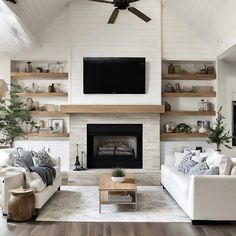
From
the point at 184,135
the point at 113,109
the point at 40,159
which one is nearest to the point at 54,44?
the point at 113,109

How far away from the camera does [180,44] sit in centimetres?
797

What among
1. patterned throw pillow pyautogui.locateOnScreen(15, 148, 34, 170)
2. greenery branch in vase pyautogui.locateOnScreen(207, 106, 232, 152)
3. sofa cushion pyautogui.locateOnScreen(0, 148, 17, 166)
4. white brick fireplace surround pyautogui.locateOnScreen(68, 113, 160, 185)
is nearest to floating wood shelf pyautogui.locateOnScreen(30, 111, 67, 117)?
white brick fireplace surround pyautogui.locateOnScreen(68, 113, 160, 185)

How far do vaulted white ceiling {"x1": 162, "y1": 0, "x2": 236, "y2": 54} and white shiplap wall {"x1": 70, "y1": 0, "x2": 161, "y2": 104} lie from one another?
0.66 metres

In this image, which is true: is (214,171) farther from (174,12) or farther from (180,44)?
(174,12)

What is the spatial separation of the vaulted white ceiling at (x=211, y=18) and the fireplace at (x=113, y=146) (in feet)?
8.24

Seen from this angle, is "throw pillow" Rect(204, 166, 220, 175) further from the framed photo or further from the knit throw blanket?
the framed photo

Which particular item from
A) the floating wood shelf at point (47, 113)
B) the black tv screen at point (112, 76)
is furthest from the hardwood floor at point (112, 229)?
the black tv screen at point (112, 76)

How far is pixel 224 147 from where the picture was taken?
312 inches

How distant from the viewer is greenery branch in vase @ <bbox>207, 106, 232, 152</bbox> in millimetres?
7570

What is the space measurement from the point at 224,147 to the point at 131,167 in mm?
2219

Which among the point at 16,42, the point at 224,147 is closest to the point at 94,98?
the point at 16,42

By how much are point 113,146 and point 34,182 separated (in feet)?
11.2

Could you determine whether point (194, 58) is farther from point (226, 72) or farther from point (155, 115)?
point (155, 115)

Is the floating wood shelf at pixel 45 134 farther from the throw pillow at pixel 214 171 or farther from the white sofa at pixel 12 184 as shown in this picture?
the throw pillow at pixel 214 171
